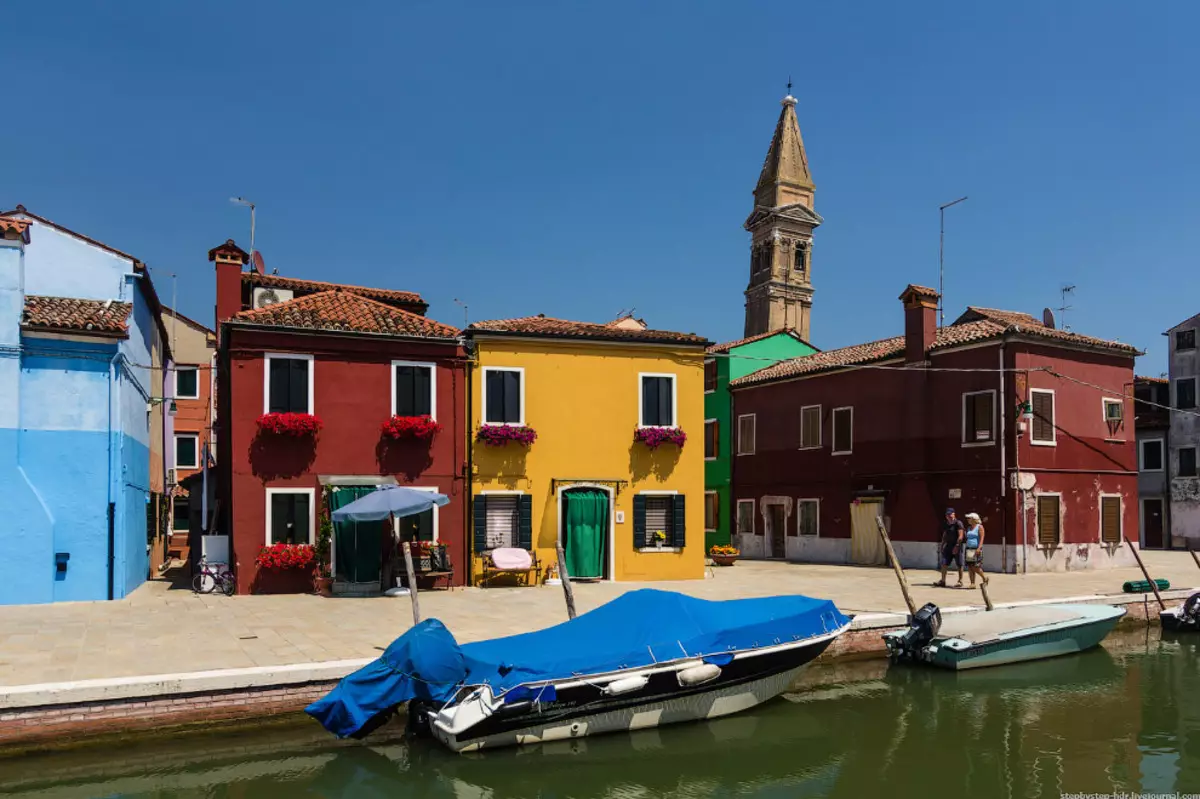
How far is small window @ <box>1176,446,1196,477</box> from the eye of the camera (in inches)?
1448

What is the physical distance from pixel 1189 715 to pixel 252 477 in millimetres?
15698

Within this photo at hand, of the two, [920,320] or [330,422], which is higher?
[920,320]

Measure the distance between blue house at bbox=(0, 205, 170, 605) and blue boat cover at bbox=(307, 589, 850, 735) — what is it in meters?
9.34

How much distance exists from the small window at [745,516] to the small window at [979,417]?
30.1 ft

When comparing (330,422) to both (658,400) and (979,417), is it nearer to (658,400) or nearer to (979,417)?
(658,400)

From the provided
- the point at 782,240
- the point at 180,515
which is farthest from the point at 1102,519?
the point at 782,240


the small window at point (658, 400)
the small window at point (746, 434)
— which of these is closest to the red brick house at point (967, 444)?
the small window at point (746, 434)

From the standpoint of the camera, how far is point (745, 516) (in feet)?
108

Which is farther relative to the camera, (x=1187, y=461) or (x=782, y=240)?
(x=782, y=240)

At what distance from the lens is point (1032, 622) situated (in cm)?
1539

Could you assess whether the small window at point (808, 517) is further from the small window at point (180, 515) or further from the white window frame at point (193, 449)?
the small window at point (180, 515)

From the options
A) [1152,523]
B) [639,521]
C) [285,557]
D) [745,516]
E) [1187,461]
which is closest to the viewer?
[285,557]

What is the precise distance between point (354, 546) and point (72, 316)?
21.6 feet

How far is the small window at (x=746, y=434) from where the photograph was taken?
32.7 m
